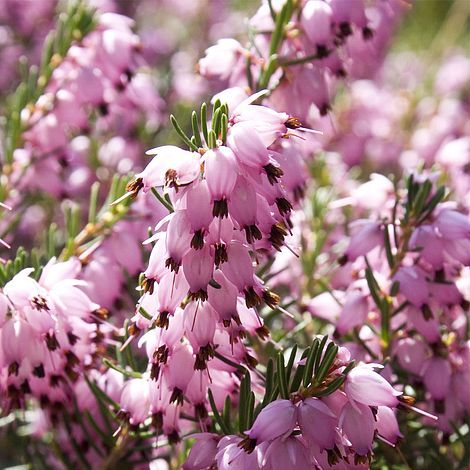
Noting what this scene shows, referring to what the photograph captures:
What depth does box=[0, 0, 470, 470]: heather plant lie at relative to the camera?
1128mm

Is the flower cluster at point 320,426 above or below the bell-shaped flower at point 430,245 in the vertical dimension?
above

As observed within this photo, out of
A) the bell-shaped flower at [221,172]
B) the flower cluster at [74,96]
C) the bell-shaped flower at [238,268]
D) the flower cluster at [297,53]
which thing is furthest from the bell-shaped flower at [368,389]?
the flower cluster at [74,96]

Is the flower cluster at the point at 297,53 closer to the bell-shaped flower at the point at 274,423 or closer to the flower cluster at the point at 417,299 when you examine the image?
the flower cluster at the point at 417,299

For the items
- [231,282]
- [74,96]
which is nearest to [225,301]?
[231,282]

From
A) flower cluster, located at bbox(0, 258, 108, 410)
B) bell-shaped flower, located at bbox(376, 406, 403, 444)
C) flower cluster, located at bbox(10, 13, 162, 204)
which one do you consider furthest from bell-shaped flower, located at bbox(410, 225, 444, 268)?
flower cluster, located at bbox(10, 13, 162, 204)

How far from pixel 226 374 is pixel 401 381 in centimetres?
44

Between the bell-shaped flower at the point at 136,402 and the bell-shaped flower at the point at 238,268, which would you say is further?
the bell-shaped flower at the point at 136,402

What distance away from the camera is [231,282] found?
1.15 m

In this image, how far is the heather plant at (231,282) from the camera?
113 cm

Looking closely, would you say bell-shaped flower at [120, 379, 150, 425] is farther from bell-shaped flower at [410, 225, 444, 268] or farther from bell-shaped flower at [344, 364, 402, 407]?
bell-shaped flower at [410, 225, 444, 268]

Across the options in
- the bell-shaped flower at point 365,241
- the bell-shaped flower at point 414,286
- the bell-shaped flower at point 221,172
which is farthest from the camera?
the bell-shaped flower at point 365,241

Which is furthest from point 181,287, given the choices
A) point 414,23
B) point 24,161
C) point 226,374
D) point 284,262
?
point 414,23

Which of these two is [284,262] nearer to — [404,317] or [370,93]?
[404,317]

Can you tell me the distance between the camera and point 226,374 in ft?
4.54
